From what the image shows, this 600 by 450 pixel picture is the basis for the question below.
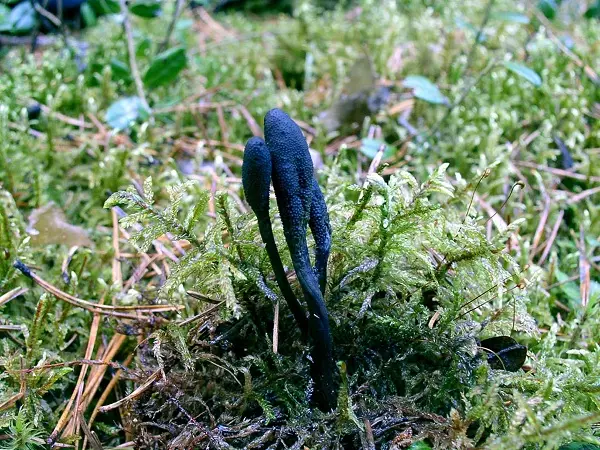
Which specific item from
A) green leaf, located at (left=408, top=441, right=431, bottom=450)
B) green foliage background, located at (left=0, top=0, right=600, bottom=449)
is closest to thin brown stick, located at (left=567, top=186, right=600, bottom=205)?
green foliage background, located at (left=0, top=0, right=600, bottom=449)

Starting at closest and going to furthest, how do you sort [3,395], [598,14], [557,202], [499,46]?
[3,395] → [557,202] → [499,46] → [598,14]

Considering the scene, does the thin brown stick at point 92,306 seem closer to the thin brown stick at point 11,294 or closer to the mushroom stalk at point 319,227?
the thin brown stick at point 11,294

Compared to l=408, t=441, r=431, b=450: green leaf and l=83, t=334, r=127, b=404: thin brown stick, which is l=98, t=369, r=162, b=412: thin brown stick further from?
l=408, t=441, r=431, b=450: green leaf

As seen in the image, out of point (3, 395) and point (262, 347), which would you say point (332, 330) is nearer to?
point (262, 347)

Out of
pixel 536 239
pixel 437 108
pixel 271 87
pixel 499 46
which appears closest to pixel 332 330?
pixel 536 239

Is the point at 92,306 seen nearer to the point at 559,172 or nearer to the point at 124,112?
the point at 124,112

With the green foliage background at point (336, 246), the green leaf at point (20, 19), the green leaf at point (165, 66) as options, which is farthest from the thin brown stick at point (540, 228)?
the green leaf at point (20, 19)
